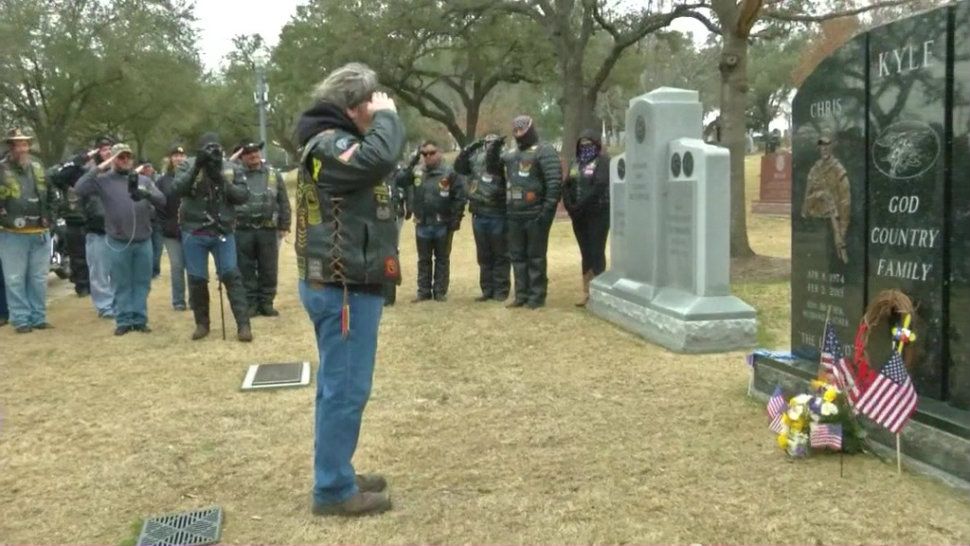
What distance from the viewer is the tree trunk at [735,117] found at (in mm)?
12336

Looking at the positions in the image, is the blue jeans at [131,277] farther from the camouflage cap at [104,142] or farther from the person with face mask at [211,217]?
the camouflage cap at [104,142]

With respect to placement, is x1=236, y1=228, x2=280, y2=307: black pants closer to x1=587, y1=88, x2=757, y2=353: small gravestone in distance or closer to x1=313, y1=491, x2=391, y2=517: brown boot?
x1=587, y1=88, x2=757, y2=353: small gravestone in distance

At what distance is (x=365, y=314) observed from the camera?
3.74 meters

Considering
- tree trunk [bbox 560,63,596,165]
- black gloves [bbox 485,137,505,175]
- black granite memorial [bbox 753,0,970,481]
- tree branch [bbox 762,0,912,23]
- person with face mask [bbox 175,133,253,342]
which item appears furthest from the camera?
tree trunk [bbox 560,63,596,165]

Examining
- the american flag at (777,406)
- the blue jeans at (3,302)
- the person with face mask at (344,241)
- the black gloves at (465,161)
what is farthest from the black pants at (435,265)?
the person with face mask at (344,241)

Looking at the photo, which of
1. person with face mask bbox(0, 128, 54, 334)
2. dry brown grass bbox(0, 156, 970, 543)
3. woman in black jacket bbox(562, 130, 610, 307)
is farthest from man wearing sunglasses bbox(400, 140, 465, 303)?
person with face mask bbox(0, 128, 54, 334)

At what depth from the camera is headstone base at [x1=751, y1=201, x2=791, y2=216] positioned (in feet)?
71.8

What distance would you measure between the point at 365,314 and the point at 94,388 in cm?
383

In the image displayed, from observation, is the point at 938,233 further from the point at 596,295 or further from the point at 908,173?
the point at 596,295

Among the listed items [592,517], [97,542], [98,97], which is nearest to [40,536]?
[97,542]

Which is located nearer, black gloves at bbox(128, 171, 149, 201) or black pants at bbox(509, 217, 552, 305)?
black gloves at bbox(128, 171, 149, 201)

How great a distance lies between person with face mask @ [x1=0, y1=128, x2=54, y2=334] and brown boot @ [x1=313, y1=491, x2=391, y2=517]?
250 inches

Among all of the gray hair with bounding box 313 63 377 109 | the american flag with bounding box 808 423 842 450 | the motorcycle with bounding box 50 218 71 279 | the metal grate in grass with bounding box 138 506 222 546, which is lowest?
the metal grate in grass with bounding box 138 506 222 546

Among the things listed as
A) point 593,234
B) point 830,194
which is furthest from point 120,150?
point 830,194
